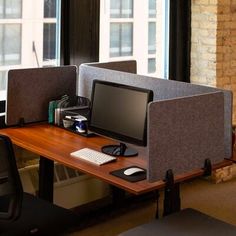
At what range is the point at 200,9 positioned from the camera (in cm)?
477

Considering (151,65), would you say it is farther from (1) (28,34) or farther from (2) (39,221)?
(2) (39,221)

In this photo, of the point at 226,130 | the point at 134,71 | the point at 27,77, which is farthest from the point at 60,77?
the point at 226,130

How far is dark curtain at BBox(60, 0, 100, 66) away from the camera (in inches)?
159

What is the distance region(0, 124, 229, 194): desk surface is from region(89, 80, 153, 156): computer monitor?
0.34ft

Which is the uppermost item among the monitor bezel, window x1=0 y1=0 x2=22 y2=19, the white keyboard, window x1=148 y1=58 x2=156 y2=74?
window x1=0 y1=0 x2=22 y2=19

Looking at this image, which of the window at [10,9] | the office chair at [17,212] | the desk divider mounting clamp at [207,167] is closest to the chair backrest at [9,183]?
the office chair at [17,212]

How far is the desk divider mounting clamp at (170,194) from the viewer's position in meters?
2.60

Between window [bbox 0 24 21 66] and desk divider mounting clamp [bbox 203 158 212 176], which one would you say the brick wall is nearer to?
window [bbox 0 24 21 66]

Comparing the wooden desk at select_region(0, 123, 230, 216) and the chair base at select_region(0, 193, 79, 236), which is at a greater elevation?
the wooden desk at select_region(0, 123, 230, 216)

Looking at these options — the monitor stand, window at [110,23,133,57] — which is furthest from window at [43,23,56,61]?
the monitor stand

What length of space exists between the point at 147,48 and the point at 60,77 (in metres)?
1.24

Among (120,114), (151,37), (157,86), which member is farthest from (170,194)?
(151,37)

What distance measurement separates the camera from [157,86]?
327 centimetres

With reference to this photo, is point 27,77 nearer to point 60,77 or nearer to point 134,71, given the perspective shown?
point 60,77
